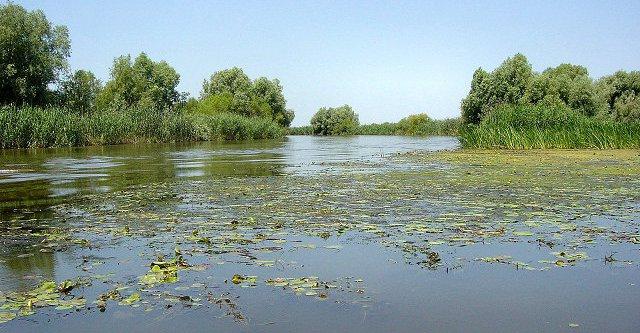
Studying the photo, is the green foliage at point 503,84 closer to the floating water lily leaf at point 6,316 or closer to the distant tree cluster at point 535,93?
the distant tree cluster at point 535,93

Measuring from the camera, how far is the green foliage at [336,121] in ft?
406

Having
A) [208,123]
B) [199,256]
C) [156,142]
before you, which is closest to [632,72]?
[208,123]

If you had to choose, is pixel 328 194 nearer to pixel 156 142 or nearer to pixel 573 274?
pixel 573 274

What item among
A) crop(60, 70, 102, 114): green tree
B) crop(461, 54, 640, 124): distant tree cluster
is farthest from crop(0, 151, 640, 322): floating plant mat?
crop(461, 54, 640, 124): distant tree cluster

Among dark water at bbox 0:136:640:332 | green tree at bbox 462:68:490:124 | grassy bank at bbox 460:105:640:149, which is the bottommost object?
dark water at bbox 0:136:640:332

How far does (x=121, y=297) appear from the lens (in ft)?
15.3

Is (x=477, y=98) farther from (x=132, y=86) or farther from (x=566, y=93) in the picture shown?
(x=132, y=86)

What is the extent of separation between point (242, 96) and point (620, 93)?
54.5 meters

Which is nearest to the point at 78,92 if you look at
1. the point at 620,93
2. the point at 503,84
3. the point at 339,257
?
the point at 503,84

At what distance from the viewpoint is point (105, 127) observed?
41656 millimetres

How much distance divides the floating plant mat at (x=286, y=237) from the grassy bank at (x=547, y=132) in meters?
19.9

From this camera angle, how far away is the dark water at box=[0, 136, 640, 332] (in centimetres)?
420

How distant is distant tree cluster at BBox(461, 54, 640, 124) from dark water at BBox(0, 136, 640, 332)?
2255 inches

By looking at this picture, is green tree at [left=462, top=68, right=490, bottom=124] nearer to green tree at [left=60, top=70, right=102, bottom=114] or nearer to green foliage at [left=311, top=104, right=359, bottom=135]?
green tree at [left=60, top=70, right=102, bottom=114]
